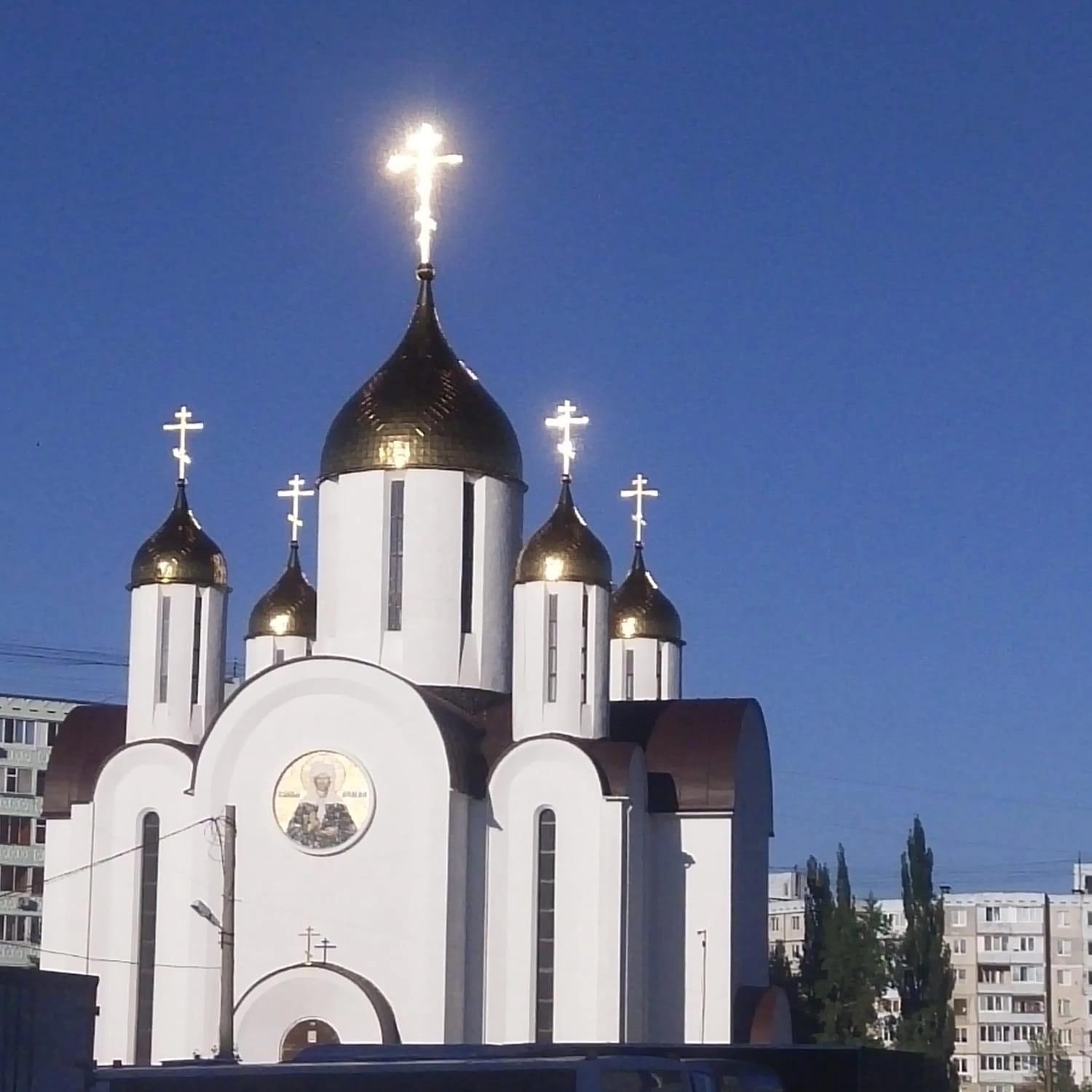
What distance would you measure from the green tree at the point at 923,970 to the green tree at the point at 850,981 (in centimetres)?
146

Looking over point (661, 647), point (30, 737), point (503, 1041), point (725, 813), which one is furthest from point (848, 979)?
point (30, 737)

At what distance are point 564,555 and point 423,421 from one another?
2600 mm

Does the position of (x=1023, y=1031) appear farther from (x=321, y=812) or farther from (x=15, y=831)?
(x=321, y=812)

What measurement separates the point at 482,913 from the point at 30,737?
26409 mm

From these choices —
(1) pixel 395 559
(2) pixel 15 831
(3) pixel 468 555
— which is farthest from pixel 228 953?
(2) pixel 15 831

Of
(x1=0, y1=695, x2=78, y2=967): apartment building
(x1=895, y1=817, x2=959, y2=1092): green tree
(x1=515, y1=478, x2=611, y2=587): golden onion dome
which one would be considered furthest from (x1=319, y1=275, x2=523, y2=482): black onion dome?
(x1=0, y1=695, x2=78, y2=967): apartment building

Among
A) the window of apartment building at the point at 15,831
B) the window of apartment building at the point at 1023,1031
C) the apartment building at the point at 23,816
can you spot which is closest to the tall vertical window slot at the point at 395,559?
the apartment building at the point at 23,816

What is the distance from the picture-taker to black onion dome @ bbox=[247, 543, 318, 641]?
103 feet

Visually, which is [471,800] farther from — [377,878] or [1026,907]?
[1026,907]

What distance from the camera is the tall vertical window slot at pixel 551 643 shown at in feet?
83.8

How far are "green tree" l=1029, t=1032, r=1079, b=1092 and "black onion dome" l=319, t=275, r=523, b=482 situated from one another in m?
A: 19.1

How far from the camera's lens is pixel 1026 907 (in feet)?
219

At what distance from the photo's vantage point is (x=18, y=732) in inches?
1932

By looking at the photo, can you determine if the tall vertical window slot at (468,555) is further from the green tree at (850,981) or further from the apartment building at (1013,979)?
the apartment building at (1013,979)
